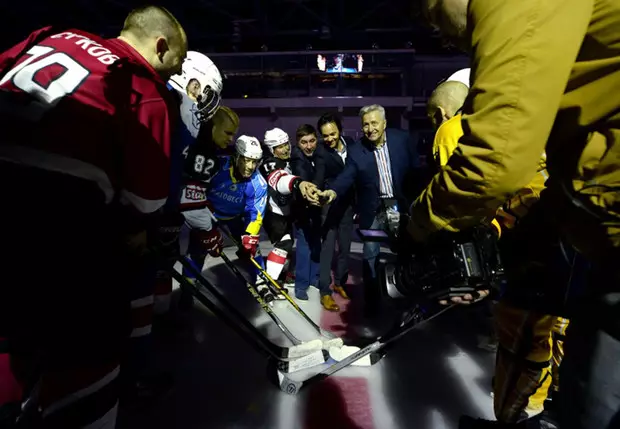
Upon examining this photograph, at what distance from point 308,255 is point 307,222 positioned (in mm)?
298

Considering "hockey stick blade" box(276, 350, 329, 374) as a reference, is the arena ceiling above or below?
above

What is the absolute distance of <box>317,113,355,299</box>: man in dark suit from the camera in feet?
11.0

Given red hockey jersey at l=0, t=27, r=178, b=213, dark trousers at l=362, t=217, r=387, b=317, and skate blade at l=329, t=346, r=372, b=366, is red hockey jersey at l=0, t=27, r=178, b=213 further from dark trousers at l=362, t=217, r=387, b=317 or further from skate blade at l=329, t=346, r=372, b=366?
dark trousers at l=362, t=217, r=387, b=317

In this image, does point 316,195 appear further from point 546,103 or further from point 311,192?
point 546,103

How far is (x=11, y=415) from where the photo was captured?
1.11 meters

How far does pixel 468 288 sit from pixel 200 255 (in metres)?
2.19

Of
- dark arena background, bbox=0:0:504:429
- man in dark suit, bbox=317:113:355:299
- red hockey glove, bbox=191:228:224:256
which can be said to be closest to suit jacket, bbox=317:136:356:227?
man in dark suit, bbox=317:113:355:299

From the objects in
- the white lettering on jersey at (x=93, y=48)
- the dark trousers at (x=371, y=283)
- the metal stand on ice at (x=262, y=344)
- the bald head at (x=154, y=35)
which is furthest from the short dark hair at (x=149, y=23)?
the dark trousers at (x=371, y=283)

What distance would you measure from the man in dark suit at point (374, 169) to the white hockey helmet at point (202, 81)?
1082 millimetres

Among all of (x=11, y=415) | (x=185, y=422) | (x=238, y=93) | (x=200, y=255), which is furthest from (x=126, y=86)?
(x=238, y=93)

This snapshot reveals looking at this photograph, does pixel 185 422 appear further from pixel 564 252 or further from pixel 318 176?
pixel 318 176

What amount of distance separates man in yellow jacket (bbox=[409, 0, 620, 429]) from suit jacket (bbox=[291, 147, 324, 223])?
258 centimetres

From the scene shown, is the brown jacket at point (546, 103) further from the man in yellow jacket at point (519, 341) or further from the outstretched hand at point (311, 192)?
the outstretched hand at point (311, 192)

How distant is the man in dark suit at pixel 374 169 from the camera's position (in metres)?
2.93
